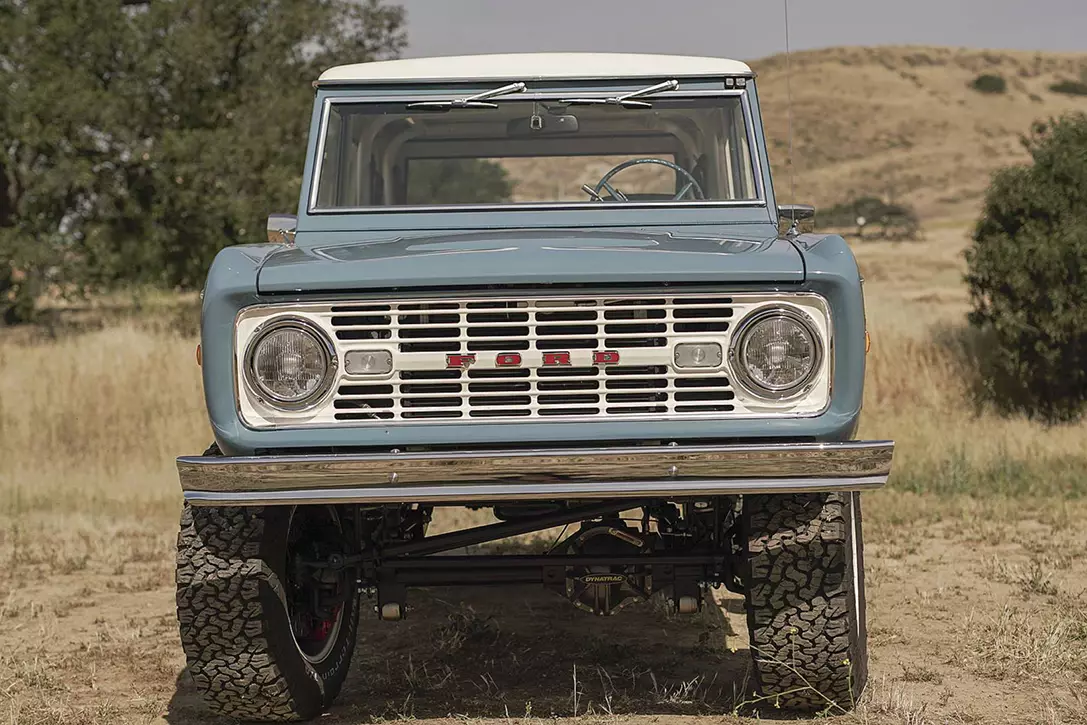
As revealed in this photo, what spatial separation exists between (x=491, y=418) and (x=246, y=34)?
18.1m

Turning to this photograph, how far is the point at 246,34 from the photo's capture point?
67.9 ft

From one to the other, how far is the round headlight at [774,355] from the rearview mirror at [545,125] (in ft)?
6.23

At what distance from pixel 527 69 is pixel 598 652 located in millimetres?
2331

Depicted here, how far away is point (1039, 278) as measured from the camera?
37.0 feet

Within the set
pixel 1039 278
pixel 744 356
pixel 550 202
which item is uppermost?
pixel 550 202

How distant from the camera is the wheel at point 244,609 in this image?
13.6 ft

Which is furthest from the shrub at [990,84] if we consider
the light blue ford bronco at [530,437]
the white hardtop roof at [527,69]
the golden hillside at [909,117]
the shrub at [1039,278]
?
the light blue ford bronco at [530,437]

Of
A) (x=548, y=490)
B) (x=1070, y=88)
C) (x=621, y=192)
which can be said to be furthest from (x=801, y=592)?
(x=1070, y=88)

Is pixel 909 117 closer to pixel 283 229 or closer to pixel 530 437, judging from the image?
pixel 283 229

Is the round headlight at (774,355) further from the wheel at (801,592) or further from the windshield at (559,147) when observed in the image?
the windshield at (559,147)

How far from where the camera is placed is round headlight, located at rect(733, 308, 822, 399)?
3.90 metres

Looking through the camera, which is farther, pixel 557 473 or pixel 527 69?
pixel 527 69

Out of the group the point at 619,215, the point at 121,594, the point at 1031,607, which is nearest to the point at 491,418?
the point at 619,215

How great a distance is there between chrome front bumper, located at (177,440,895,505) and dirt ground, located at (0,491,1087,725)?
0.97 m
